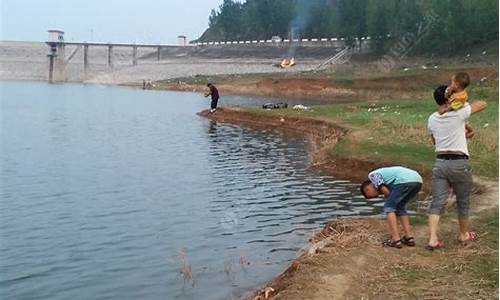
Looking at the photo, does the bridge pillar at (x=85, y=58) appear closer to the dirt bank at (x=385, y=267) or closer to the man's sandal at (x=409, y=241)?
the dirt bank at (x=385, y=267)

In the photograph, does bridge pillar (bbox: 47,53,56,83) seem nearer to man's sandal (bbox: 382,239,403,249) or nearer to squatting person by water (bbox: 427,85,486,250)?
man's sandal (bbox: 382,239,403,249)

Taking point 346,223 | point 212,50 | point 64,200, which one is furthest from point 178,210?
point 212,50

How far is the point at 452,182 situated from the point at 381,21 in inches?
3723

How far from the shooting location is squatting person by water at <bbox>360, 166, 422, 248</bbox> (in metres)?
9.58

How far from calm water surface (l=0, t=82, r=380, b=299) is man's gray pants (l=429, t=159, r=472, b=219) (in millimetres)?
2943

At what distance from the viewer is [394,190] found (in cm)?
961

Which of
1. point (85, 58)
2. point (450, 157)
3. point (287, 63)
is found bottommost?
point (450, 157)

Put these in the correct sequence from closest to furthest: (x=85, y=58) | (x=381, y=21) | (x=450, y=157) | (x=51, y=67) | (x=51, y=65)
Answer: (x=450, y=157)
(x=381, y=21)
(x=51, y=67)
(x=51, y=65)
(x=85, y=58)

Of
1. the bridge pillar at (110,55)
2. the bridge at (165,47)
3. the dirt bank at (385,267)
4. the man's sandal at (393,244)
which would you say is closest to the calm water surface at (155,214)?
the dirt bank at (385,267)

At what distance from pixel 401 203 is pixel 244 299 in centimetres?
290

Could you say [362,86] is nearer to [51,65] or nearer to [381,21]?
[381,21]

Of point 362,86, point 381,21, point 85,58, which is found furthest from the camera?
point 85,58

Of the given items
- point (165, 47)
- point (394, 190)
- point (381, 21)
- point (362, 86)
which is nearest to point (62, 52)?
point (165, 47)

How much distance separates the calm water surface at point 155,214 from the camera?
32.5ft
